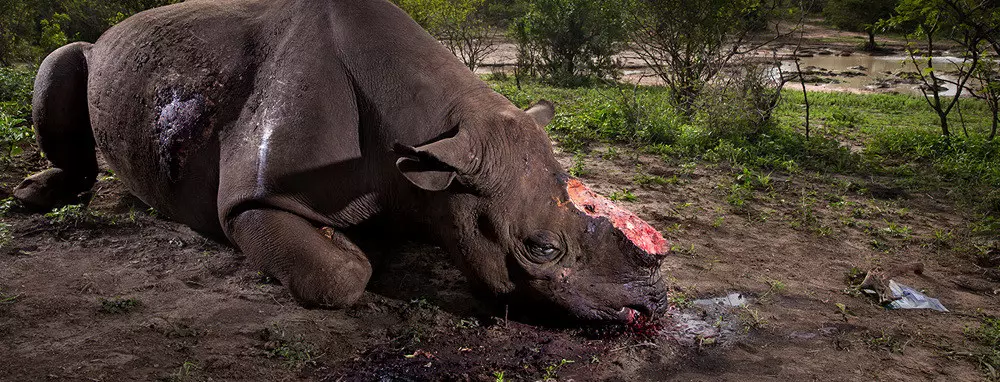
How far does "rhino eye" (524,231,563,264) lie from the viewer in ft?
11.6

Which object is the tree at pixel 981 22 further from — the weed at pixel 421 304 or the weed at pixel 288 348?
the weed at pixel 288 348

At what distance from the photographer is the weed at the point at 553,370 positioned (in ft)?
11.3

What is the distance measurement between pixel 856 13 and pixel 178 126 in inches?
1271

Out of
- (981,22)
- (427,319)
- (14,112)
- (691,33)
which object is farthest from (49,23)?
(981,22)

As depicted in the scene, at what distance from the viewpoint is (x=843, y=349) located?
3.92m

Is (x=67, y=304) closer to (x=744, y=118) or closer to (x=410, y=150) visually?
(x=410, y=150)

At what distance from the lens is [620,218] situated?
3.57 meters

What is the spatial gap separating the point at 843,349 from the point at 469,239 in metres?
2.22

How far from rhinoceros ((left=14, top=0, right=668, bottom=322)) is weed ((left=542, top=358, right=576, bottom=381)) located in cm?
27

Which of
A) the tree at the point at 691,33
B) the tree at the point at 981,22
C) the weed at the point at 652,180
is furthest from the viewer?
the tree at the point at 691,33

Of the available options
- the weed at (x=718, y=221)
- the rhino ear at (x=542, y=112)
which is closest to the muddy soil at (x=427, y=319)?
the weed at (x=718, y=221)

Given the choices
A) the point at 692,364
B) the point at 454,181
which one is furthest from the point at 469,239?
the point at 692,364

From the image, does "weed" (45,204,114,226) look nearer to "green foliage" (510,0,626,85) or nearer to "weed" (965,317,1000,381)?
"weed" (965,317,1000,381)

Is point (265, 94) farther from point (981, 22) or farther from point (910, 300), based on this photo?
point (981, 22)
